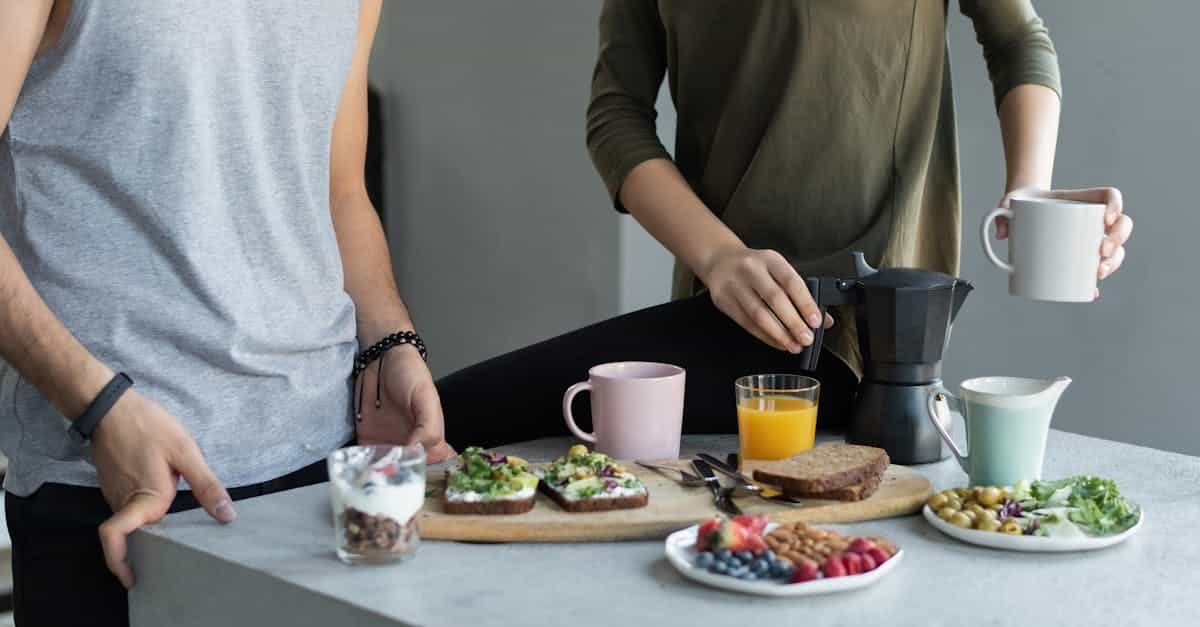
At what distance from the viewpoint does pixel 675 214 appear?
5.25 feet

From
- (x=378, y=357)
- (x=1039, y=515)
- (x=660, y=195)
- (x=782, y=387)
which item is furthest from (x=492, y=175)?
(x=1039, y=515)

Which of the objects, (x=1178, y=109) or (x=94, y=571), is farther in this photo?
→ (x=1178, y=109)

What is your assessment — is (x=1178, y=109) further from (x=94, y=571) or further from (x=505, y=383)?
(x=94, y=571)

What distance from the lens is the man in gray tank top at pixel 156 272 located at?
1160 millimetres

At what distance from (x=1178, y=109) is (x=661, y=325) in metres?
1.43

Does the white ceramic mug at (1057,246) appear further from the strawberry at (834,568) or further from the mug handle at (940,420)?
the strawberry at (834,568)

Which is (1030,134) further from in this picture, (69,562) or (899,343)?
(69,562)

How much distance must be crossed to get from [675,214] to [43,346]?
0.73 meters

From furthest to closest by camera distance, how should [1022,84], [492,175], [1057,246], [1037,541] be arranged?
1. [492,175]
2. [1022,84]
3. [1057,246]
4. [1037,541]

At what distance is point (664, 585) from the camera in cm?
107

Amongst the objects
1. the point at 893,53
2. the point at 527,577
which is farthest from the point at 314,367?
the point at 893,53

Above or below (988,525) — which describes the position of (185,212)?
above

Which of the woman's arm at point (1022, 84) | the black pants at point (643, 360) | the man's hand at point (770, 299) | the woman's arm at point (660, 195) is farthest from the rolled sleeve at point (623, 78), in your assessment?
the woman's arm at point (1022, 84)

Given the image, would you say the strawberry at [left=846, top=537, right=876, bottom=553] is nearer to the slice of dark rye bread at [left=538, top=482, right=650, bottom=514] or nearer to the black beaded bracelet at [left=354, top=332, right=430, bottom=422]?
the slice of dark rye bread at [left=538, top=482, right=650, bottom=514]
